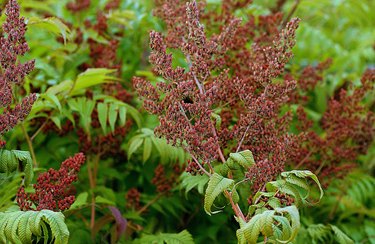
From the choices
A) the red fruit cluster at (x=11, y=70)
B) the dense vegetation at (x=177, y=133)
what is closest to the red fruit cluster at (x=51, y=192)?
the dense vegetation at (x=177, y=133)

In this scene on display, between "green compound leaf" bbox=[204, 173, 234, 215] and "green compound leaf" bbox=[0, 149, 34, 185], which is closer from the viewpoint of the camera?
"green compound leaf" bbox=[204, 173, 234, 215]

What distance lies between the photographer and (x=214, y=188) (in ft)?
7.59

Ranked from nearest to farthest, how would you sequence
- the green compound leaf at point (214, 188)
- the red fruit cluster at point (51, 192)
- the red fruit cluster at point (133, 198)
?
1. the green compound leaf at point (214, 188)
2. the red fruit cluster at point (51, 192)
3. the red fruit cluster at point (133, 198)

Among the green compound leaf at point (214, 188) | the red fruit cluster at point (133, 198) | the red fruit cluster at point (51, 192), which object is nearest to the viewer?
the green compound leaf at point (214, 188)

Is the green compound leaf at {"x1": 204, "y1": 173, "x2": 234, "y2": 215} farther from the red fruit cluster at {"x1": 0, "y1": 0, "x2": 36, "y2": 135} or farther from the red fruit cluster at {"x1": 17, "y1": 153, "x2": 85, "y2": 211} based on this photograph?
the red fruit cluster at {"x1": 0, "y1": 0, "x2": 36, "y2": 135}

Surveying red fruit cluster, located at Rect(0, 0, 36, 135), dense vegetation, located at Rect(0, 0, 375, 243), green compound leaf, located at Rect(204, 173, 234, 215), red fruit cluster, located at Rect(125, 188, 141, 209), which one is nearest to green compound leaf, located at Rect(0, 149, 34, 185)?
dense vegetation, located at Rect(0, 0, 375, 243)

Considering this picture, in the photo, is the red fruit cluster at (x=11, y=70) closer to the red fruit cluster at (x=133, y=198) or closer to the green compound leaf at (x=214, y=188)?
the green compound leaf at (x=214, y=188)

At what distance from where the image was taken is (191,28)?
2.61 m

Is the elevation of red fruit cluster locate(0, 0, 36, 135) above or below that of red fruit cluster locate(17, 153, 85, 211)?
above

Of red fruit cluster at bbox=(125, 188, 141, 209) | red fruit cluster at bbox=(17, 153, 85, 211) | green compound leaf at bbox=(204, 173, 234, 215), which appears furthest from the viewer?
red fruit cluster at bbox=(125, 188, 141, 209)

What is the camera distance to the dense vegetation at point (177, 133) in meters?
2.46

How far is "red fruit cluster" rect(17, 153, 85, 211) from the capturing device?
244 centimetres

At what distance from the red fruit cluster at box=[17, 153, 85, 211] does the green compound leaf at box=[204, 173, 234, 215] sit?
575 millimetres

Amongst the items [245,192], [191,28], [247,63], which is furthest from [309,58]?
[191,28]
